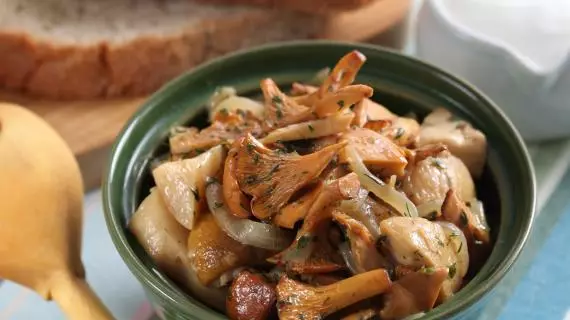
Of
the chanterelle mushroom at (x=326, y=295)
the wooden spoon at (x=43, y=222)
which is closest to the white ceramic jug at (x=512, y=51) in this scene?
the chanterelle mushroom at (x=326, y=295)

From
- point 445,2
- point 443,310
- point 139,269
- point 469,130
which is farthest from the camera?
point 445,2

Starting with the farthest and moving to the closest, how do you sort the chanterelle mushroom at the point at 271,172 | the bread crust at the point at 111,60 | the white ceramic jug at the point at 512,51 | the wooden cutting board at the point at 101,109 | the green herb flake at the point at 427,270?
the bread crust at the point at 111,60, the wooden cutting board at the point at 101,109, the white ceramic jug at the point at 512,51, the chanterelle mushroom at the point at 271,172, the green herb flake at the point at 427,270

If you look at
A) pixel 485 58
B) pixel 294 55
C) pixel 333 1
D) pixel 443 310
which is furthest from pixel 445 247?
pixel 333 1

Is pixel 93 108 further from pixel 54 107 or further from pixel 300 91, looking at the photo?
pixel 300 91

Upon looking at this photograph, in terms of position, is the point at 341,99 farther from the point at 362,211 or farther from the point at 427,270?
the point at 427,270

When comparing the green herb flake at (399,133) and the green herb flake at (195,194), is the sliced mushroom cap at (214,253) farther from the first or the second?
the green herb flake at (399,133)

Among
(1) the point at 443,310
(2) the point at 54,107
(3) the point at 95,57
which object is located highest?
(1) the point at 443,310

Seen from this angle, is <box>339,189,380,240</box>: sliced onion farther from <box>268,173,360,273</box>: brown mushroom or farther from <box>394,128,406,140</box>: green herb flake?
<box>394,128,406,140</box>: green herb flake
